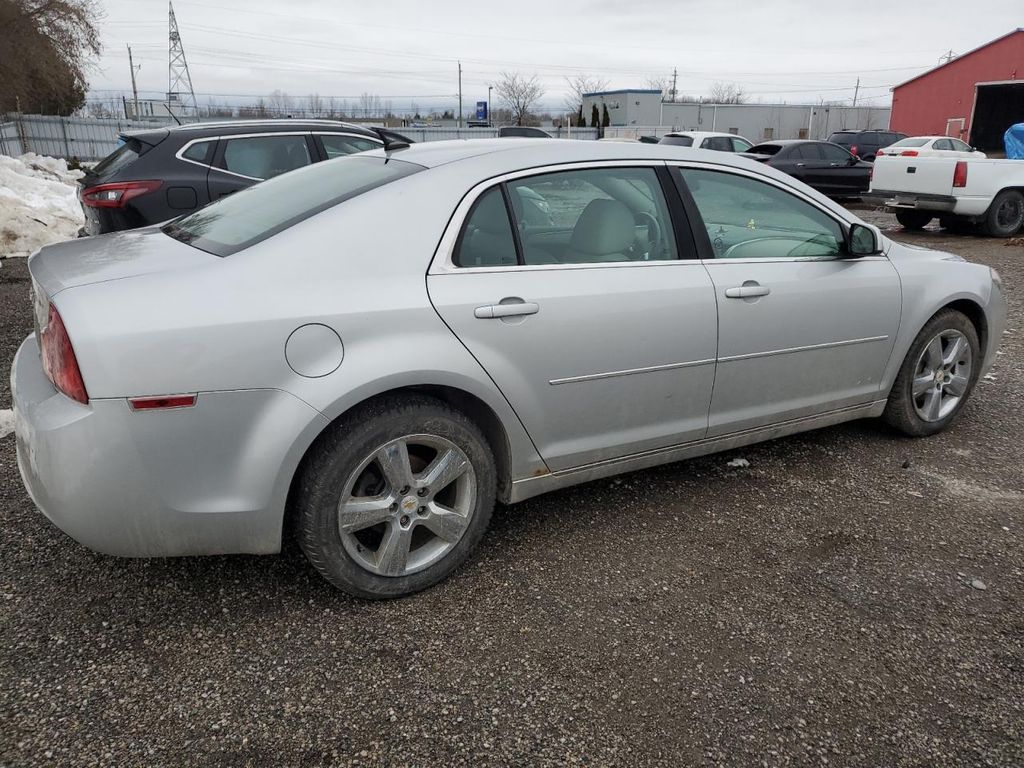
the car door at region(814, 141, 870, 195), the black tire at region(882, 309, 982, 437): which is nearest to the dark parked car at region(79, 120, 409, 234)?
the black tire at region(882, 309, 982, 437)

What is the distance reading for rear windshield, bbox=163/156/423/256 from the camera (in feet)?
9.45

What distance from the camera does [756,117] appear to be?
52.5m

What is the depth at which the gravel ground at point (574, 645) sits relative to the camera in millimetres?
2242

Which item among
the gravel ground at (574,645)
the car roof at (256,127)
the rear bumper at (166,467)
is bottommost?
the gravel ground at (574,645)

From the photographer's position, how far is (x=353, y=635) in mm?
2693

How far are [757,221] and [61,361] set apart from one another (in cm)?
297

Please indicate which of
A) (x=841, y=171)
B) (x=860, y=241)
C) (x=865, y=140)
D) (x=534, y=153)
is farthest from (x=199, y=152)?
(x=865, y=140)

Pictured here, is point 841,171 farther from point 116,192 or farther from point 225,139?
point 116,192

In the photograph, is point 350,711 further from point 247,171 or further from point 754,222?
point 247,171

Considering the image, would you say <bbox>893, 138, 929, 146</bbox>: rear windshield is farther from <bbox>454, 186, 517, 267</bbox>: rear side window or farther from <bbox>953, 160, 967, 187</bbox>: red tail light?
<bbox>454, 186, 517, 267</bbox>: rear side window

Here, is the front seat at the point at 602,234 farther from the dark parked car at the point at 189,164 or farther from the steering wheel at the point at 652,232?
the dark parked car at the point at 189,164

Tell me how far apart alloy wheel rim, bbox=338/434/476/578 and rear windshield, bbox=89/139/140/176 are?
5312mm

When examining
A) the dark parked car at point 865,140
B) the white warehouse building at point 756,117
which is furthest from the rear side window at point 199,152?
the white warehouse building at point 756,117

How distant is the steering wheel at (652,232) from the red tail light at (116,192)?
4950 mm
